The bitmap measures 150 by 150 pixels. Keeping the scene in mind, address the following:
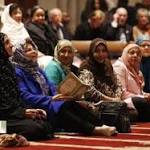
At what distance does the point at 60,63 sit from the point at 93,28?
4336 millimetres

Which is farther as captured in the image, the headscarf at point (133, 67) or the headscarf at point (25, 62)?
the headscarf at point (133, 67)

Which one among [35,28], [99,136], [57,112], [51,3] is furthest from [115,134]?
[51,3]

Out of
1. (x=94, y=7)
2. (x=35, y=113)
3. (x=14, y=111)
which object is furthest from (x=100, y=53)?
(x=94, y=7)

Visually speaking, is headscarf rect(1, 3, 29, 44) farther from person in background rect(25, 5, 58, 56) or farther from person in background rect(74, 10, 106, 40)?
person in background rect(74, 10, 106, 40)

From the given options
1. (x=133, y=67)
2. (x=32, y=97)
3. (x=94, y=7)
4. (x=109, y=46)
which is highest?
(x=94, y=7)

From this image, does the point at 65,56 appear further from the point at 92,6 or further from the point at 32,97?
the point at 92,6

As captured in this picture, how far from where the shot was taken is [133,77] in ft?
27.7

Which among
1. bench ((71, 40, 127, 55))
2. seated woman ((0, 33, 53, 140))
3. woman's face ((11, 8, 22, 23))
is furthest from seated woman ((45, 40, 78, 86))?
bench ((71, 40, 127, 55))

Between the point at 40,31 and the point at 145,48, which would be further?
the point at 40,31

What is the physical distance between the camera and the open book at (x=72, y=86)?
6363 millimetres

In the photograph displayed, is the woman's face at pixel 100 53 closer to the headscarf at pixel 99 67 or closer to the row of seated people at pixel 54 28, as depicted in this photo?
the headscarf at pixel 99 67

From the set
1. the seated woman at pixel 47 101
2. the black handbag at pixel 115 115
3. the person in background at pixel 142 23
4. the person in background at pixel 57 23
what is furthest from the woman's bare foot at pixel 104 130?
the person in background at pixel 142 23

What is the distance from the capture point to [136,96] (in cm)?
813

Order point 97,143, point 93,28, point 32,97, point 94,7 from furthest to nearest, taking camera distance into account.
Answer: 1. point 94,7
2. point 93,28
3. point 32,97
4. point 97,143
